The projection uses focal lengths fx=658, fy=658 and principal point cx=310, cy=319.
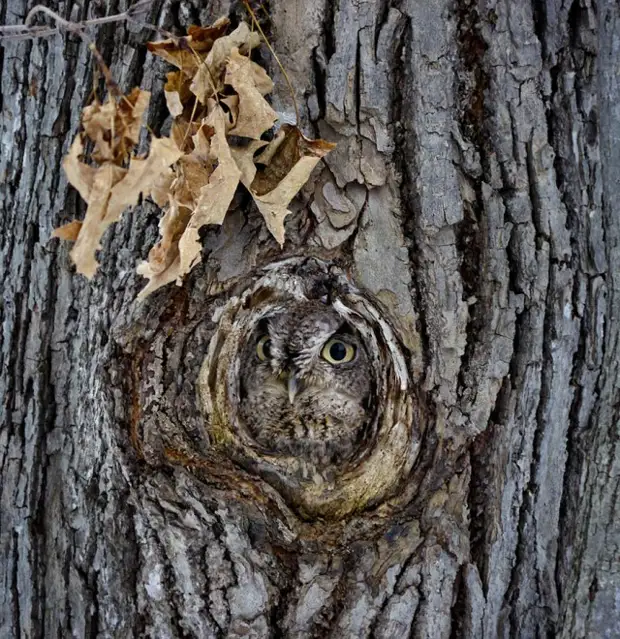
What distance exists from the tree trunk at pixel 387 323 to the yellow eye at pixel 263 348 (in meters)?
1.16

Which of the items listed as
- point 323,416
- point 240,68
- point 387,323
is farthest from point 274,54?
point 323,416

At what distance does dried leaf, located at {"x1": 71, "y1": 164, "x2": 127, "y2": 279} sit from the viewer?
1601 millimetres

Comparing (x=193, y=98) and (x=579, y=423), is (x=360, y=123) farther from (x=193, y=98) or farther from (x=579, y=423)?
(x=579, y=423)

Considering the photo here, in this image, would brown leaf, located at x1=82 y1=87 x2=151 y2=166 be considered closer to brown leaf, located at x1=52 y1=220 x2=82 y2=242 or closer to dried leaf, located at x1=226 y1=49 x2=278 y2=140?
brown leaf, located at x1=52 y1=220 x2=82 y2=242

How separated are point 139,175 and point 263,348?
1924mm

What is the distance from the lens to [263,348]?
3447 millimetres

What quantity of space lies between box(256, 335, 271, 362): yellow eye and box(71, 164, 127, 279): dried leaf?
70.2 inches

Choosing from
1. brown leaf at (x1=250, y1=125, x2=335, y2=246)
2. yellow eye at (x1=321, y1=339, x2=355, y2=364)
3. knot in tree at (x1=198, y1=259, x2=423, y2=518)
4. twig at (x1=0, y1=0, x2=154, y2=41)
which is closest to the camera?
twig at (x1=0, y1=0, x2=154, y2=41)

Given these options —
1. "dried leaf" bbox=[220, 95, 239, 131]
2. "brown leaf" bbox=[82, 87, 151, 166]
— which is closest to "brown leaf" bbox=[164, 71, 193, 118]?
"dried leaf" bbox=[220, 95, 239, 131]

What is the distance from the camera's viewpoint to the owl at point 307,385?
9.00 ft

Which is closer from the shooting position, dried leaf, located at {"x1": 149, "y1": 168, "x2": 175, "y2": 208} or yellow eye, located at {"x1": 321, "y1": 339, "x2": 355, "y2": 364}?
dried leaf, located at {"x1": 149, "y1": 168, "x2": 175, "y2": 208}

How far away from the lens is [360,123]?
6.86 feet

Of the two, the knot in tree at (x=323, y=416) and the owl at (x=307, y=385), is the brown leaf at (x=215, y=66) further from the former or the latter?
the owl at (x=307, y=385)

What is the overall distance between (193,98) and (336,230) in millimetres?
605
